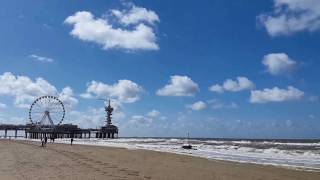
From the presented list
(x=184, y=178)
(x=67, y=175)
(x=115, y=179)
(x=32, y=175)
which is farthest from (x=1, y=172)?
(x=184, y=178)

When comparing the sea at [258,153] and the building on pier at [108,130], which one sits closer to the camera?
the sea at [258,153]

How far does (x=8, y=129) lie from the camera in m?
170

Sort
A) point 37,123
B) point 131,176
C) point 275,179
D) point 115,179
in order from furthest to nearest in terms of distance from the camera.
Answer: point 37,123 < point 275,179 < point 131,176 < point 115,179

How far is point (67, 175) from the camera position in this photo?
57.8 feet

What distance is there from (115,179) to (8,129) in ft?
536

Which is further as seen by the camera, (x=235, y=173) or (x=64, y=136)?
(x=64, y=136)

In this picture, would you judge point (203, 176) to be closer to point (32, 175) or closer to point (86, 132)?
point (32, 175)

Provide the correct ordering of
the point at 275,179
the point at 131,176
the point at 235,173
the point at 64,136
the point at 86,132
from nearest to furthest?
the point at 131,176 → the point at 275,179 → the point at 235,173 → the point at 64,136 → the point at 86,132

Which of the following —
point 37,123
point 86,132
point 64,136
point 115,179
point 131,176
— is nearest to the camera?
point 115,179

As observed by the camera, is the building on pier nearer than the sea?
No

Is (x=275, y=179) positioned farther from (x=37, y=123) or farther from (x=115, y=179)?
(x=37, y=123)

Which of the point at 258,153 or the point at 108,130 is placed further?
the point at 108,130

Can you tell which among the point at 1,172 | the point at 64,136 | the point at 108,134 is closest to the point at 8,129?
the point at 64,136

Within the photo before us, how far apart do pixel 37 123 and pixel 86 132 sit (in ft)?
85.7
